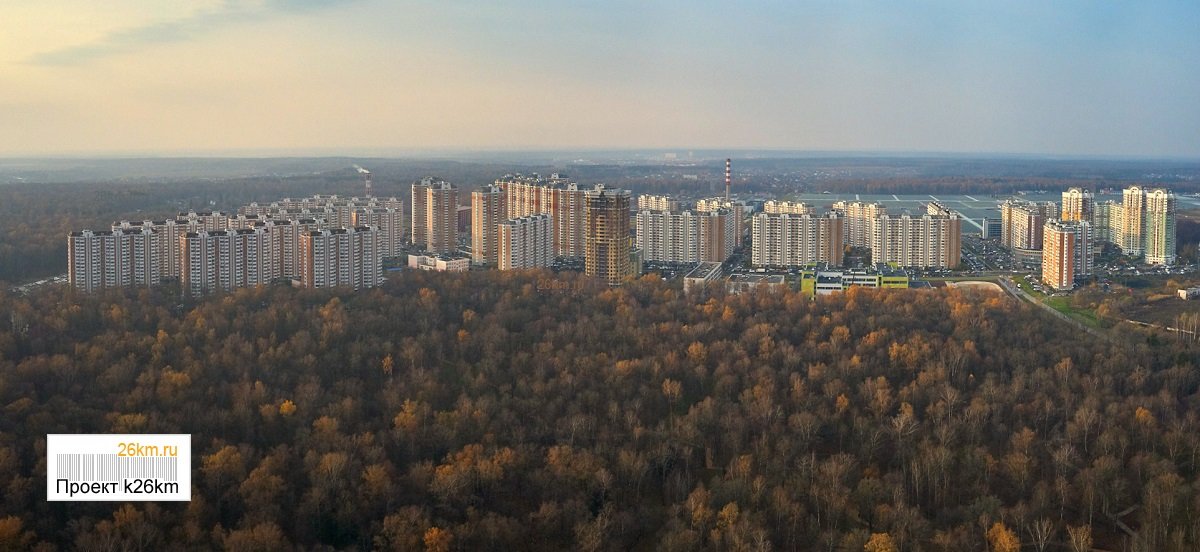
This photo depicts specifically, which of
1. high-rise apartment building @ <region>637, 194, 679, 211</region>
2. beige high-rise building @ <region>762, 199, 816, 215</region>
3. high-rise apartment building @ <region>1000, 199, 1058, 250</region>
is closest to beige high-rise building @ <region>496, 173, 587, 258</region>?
high-rise apartment building @ <region>637, 194, 679, 211</region>

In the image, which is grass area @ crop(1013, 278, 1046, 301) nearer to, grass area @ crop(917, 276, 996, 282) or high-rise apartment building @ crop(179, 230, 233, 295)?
→ grass area @ crop(917, 276, 996, 282)

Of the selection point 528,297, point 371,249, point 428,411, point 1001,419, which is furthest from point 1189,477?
point 371,249

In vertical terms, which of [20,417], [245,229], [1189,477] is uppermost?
[245,229]

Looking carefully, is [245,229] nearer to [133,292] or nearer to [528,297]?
[133,292]

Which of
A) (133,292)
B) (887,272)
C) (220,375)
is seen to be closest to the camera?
(220,375)

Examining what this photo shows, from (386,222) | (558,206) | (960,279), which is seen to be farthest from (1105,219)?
(386,222)

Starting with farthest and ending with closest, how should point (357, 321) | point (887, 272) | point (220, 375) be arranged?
1. point (887, 272)
2. point (357, 321)
3. point (220, 375)
